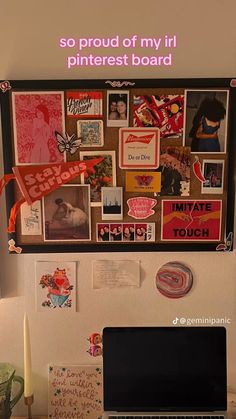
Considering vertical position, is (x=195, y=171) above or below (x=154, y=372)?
above

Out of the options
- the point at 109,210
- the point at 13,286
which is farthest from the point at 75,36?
the point at 13,286

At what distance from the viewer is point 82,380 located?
134 cm

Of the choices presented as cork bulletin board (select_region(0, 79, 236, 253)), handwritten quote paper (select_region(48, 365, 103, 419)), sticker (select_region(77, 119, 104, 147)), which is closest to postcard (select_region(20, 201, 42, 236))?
cork bulletin board (select_region(0, 79, 236, 253))

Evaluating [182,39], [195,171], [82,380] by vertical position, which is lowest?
[82,380]

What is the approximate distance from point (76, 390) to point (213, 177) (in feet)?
2.60

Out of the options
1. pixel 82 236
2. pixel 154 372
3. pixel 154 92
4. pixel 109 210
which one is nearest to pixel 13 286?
pixel 82 236

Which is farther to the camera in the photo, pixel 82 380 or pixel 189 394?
pixel 82 380

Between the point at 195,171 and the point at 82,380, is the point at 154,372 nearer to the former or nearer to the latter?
the point at 82,380

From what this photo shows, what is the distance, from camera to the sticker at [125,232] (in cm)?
127

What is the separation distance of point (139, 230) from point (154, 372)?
0.41m

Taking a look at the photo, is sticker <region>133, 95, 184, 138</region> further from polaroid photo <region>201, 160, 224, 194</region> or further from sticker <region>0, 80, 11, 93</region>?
sticker <region>0, 80, 11, 93</region>

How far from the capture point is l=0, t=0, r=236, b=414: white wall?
118 cm

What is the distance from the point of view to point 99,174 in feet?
4.08

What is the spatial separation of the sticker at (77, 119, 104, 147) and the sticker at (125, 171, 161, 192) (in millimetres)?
130
